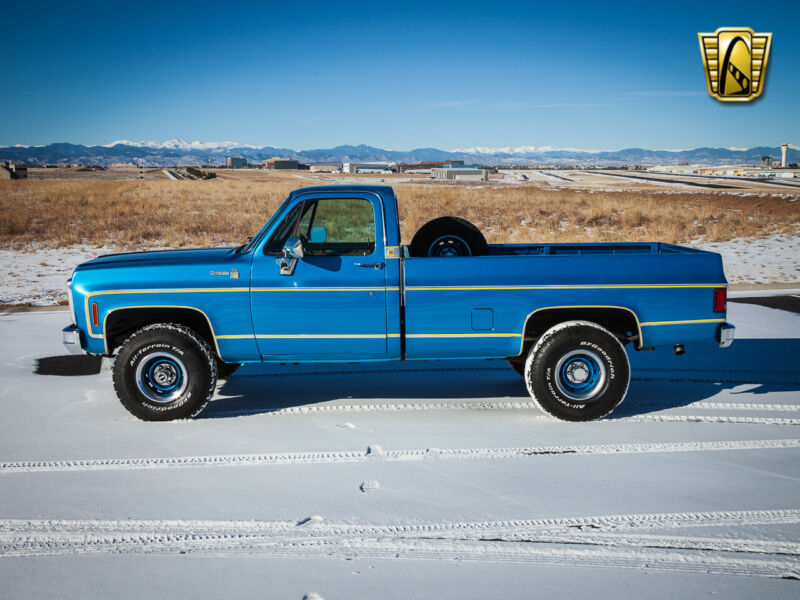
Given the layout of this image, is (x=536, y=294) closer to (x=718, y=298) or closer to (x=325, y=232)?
(x=718, y=298)

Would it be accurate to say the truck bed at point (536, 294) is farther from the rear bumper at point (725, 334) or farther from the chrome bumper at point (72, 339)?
the chrome bumper at point (72, 339)

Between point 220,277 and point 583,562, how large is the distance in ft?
12.0

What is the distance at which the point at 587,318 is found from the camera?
6039 millimetres

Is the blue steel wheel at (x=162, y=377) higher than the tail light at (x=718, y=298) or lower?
lower

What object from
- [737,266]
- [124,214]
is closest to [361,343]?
[737,266]

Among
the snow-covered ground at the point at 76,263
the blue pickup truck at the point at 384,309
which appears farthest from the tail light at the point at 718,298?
the snow-covered ground at the point at 76,263

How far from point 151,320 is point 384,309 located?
214 cm

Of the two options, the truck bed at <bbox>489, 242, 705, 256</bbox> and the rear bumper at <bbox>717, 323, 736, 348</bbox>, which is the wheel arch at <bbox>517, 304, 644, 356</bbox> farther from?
the truck bed at <bbox>489, 242, 705, 256</bbox>

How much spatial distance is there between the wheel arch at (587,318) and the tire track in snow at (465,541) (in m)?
2.07

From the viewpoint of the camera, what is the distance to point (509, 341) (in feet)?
19.2

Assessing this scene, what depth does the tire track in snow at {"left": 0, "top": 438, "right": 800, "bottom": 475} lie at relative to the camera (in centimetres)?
495

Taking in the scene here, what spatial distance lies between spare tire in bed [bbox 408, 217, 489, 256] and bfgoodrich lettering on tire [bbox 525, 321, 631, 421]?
3.77 feet

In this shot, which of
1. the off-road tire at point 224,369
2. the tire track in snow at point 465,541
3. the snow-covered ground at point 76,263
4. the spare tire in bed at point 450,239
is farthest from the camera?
the snow-covered ground at point 76,263

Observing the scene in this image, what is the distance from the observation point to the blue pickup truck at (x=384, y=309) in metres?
5.71
